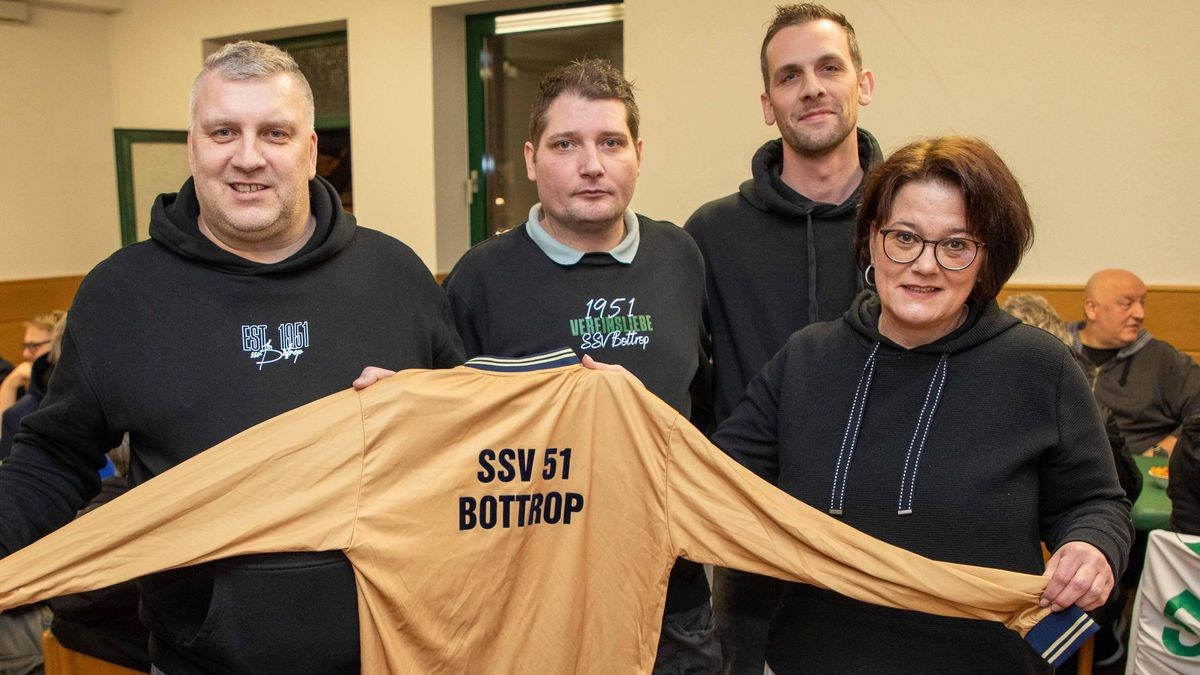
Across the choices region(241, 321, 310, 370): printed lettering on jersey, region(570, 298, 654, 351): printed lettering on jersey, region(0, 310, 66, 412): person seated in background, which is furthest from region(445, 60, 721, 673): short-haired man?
region(0, 310, 66, 412): person seated in background

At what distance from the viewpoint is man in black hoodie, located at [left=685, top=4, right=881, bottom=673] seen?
2.17 m

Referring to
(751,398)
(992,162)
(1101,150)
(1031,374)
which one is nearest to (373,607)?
(751,398)

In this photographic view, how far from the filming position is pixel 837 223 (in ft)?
7.20

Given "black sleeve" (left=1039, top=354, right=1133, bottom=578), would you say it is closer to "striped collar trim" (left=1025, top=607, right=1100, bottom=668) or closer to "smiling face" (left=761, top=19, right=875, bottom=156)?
"striped collar trim" (left=1025, top=607, right=1100, bottom=668)

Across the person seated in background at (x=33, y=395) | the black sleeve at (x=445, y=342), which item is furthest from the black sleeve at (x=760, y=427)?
the person seated in background at (x=33, y=395)

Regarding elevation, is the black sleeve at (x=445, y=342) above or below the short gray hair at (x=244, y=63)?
below

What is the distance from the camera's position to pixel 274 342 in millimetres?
1658

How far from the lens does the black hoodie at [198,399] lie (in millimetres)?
1561

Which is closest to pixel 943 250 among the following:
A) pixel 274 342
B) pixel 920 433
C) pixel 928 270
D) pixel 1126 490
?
pixel 928 270

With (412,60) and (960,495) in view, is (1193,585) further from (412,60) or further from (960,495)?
(412,60)

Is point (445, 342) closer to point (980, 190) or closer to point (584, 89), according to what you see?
point (584, 89)

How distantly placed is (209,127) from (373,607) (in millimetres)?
842

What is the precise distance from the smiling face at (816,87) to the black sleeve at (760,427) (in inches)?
26.4

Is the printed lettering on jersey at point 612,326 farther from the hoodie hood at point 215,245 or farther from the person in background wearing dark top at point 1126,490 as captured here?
the person in background wearing dark top at point 1126,490
